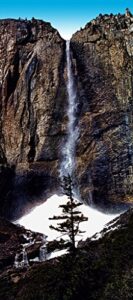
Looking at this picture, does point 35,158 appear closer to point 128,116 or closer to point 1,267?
point 128,116

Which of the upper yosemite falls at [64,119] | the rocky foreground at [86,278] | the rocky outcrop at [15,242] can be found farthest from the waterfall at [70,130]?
the rocky foreground at [86,278]

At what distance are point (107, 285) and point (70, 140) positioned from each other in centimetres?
4121

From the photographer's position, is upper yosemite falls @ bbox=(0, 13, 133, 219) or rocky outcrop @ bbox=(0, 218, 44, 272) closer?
rocky outcrop @ bbox=(0, 218, 44, 272)

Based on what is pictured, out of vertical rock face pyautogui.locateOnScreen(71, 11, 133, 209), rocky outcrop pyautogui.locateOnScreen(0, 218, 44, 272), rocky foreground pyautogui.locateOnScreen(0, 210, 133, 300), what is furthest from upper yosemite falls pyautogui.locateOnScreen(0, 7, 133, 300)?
rocky foreground pyautogui.locateOnScreen(0, 210, 133, 300)

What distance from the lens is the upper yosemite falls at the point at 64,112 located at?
221ft

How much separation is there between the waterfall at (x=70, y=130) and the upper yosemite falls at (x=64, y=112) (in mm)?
118

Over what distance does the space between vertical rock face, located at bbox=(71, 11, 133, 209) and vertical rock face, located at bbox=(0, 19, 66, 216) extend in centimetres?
274

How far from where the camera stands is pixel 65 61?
230 ft

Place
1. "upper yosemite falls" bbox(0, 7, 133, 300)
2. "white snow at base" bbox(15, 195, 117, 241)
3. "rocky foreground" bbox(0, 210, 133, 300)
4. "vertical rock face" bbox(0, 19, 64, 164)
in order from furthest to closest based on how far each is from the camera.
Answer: "vertical rock face" bbox(0, 19, 64, 164) < "upper yosemite falls" bbox(0, 7, 133, 300) < "white snow at base" bbox(15, 195, 117, 241) < "rocky foreground" bbox(0, 210, 133, 300)

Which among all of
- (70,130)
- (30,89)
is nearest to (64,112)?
(70,130)

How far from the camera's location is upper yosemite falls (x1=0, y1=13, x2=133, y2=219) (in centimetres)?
6731

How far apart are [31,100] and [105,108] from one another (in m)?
9.10

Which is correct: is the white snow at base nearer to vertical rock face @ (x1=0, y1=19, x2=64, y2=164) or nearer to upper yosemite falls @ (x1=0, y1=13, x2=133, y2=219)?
upper yosemite falls @ (x1=0, y1=13, x2=133, y2=219)

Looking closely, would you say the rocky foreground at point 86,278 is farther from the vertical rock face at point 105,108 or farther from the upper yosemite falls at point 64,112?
the upper yosemite falls at point 64,112
